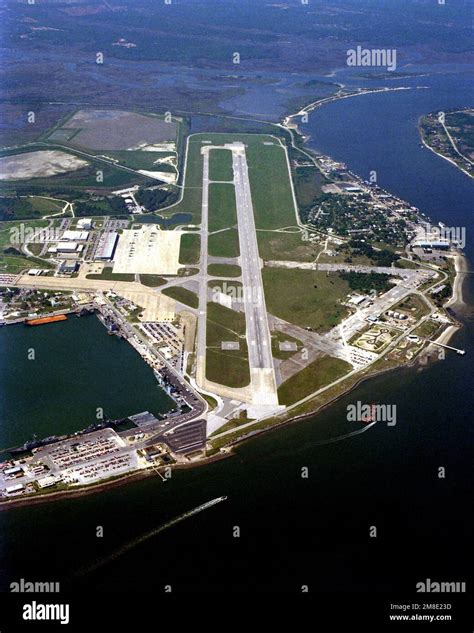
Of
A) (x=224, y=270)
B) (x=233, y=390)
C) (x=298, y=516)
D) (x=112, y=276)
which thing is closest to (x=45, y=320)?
(x=112, y=276)

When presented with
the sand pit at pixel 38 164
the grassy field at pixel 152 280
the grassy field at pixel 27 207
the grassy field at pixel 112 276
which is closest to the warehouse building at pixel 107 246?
the grassy field at pixel 112 276

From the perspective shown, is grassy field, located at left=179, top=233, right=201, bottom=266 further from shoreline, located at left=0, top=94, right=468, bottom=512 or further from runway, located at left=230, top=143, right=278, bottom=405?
shoreline, located at left=0, top=94, right=468, bottom=512

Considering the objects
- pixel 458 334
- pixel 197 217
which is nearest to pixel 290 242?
pixel 197 217

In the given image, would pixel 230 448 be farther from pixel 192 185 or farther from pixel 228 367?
pixel 192 185

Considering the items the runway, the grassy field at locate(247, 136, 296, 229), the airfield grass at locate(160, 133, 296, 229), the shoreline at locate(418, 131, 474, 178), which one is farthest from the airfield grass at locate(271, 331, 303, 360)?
the shoreline at locate(418, 131, 474, 178)

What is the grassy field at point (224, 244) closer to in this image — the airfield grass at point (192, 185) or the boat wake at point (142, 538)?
the airfield grass at point (192, 185)

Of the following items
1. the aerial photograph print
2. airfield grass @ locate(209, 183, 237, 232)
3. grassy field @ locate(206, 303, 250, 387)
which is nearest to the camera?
the aerial photograph print
